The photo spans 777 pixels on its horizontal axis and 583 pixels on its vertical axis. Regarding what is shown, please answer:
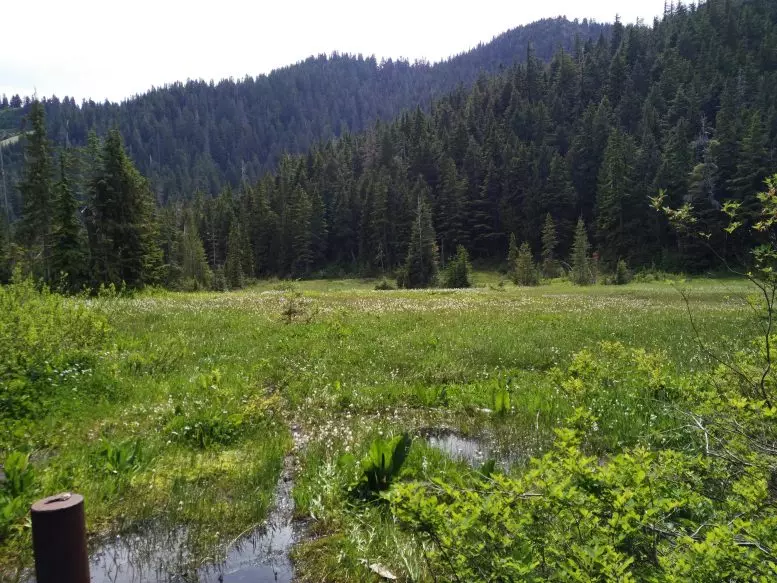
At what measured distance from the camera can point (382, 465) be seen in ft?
18.5

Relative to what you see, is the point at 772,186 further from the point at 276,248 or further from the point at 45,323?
the point at 276,248

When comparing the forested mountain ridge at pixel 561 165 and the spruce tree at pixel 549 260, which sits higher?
the forested mountain ridge at pixel 561 165

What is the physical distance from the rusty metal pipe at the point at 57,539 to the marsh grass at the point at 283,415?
1.78 metres

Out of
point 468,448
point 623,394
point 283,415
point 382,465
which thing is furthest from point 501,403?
point 283,415

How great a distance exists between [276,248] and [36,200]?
197 ft

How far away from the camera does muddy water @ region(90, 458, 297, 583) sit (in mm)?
4188

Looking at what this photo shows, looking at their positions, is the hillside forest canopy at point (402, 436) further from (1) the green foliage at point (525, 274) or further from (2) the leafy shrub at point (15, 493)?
(1) the green foliage at point (525, 274)

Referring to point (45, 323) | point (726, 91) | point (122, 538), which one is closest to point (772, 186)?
point (122, 538)

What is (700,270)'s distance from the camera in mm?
72125

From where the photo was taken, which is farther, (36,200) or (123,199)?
(36,200)

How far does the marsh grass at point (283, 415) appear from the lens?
16.6 ft

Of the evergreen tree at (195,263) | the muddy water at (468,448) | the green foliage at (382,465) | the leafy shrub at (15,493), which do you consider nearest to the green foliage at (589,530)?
the green foliage at (382,465)

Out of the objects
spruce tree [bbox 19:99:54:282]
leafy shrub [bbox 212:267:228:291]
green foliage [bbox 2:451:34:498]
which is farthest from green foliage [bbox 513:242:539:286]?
green foliage [bbox 2:451:34:498]

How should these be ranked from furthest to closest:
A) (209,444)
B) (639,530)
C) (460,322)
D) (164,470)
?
(460,322) < (209,444) < (164,470) < (639,530)
